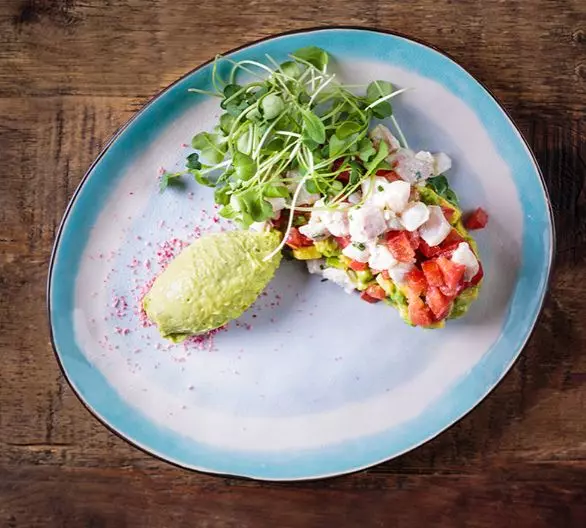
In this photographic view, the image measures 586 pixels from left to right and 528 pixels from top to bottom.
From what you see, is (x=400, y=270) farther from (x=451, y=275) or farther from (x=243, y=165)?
(x=243, y=165)

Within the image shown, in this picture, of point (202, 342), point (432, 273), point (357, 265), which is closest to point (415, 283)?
point (432, 273)

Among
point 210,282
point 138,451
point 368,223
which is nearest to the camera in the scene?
point 368,223

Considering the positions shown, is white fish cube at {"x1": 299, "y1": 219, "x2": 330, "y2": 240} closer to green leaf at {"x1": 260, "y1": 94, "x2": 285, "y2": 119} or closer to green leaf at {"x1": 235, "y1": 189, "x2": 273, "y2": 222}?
green leaf at {"x1": 235, "y1": 189, "x2": 273, "y2": 222}

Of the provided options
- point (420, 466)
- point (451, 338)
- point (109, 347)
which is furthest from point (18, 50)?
point (420, 466)

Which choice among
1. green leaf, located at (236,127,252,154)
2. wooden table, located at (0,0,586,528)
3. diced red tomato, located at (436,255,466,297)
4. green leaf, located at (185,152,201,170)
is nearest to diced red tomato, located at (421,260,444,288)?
diced red tomato, located at (436,255,466,297)

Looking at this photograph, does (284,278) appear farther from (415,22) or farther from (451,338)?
(415,22)

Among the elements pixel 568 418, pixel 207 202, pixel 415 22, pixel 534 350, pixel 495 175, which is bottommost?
pixel 568 418
